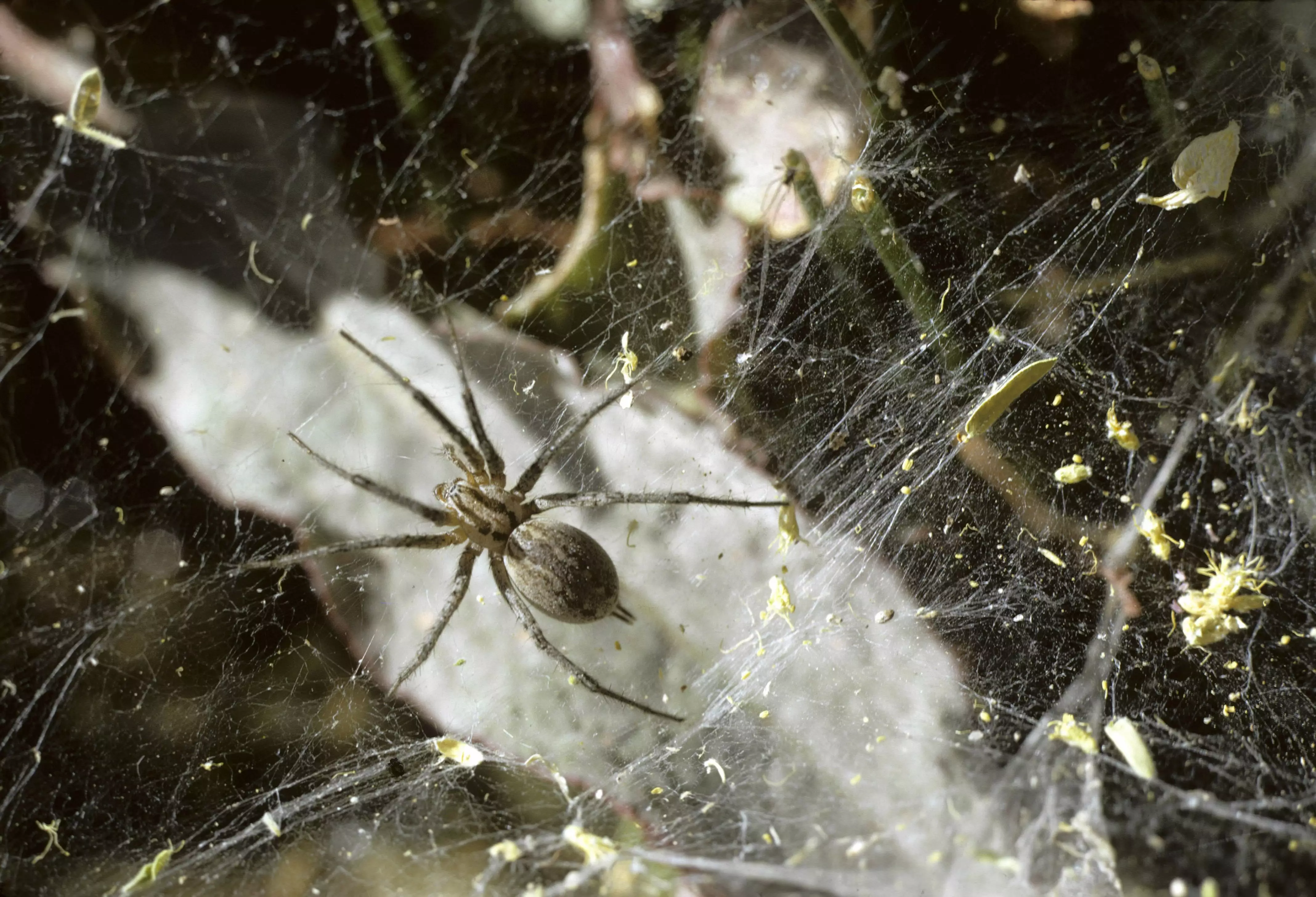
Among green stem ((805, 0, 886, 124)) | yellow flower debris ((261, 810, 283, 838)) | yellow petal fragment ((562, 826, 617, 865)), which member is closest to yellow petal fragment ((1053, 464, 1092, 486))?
green stem ((805, 0, 886, 124))

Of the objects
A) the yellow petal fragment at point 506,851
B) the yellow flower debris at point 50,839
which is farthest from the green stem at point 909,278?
the yellow flower debris at point 50,839

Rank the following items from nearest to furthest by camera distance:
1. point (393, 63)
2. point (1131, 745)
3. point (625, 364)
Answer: point (1131, 745)
point (393, 63)
point (625, 364)

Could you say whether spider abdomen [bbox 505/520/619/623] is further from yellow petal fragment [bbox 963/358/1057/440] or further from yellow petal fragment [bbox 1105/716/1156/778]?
yellow petal fragment [bbox 1105/716/1156/778]

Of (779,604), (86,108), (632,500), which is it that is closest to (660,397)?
(632,500)

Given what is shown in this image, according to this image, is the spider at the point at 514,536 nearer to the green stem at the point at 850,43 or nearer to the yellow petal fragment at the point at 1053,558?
the yellow petal fragment at the point at 1053,558

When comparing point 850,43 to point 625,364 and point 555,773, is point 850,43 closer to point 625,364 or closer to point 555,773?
point 625,364
